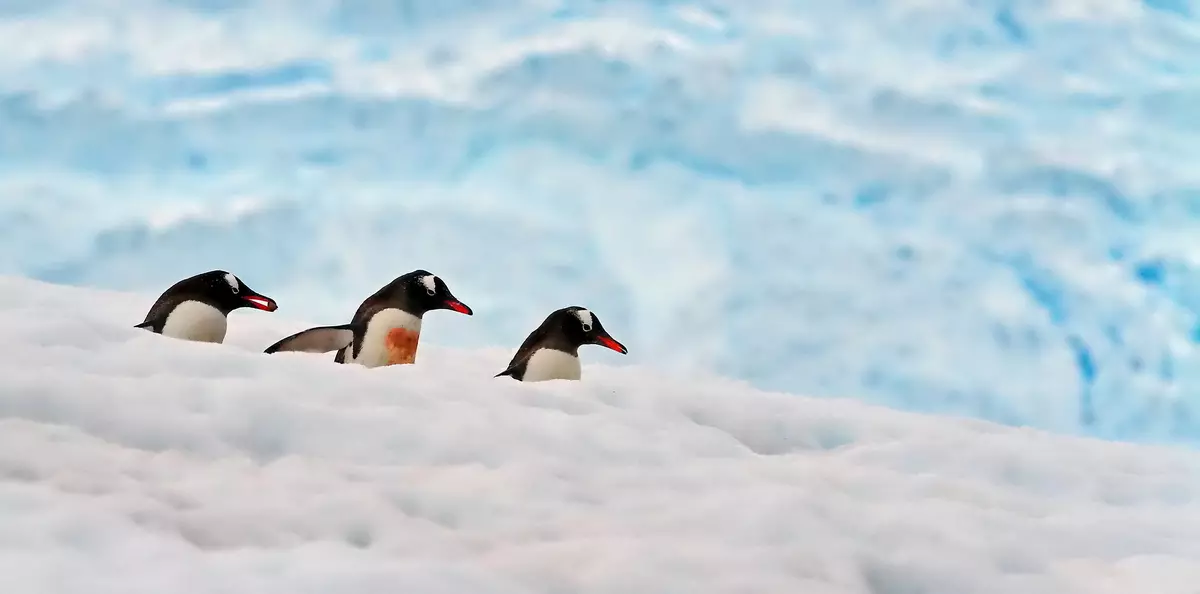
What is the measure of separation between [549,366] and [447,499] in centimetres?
202

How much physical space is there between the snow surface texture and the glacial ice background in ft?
45.8

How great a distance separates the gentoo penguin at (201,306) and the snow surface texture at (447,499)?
810mm

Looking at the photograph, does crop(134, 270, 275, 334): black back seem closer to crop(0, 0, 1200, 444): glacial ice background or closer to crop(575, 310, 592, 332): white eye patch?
crop(575, 310, 592, 332): white eye patch

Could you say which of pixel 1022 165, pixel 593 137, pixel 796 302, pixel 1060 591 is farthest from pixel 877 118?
pixel 1060 591

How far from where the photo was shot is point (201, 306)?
3502mm

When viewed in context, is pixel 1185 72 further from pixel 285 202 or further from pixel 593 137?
pixel 285 202

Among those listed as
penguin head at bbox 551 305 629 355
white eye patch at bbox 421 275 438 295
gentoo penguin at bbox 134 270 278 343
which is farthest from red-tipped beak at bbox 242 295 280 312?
penguin head at bbox 551 305 629 355

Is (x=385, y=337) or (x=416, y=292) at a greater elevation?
(x=416, y=292)

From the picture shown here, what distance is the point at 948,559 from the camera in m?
1.76

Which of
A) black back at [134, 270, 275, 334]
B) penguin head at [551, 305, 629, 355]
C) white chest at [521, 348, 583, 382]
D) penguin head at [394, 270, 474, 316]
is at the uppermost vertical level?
black back at [134, 270, 275, 334]

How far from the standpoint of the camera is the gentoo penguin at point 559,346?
3.71 meters

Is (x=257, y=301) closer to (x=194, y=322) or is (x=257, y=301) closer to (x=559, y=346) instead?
(x=194, y=322)

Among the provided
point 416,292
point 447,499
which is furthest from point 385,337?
point 447,499

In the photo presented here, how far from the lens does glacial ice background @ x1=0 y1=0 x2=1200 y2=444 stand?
1659cm
